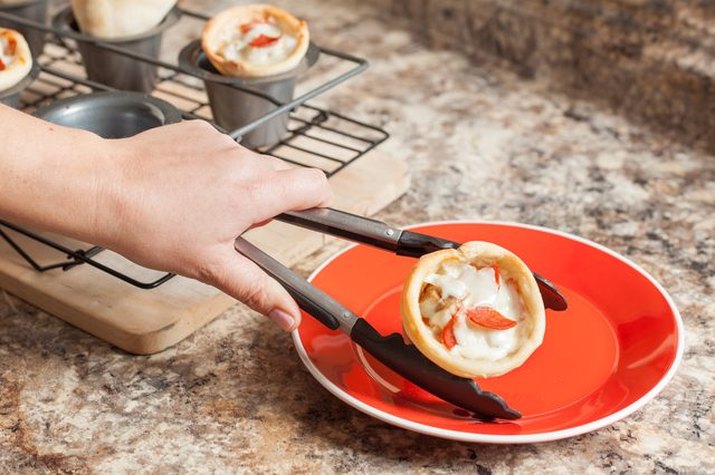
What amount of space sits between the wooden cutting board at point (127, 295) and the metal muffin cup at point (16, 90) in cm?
22

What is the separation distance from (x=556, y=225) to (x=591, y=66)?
1.62 feet

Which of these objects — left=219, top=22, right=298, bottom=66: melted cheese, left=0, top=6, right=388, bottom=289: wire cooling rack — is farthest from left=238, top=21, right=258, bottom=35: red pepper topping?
left=0, top=6, right=388, bottom=289: wire cooling rack

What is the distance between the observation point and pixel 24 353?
1.19 metres

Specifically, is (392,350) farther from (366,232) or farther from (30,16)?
(30,16)

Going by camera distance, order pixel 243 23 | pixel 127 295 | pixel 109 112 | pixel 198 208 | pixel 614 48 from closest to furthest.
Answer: pixel 198 208, pixel 127 295, pixel 109 112, pixel 243 23, pixel 614 48

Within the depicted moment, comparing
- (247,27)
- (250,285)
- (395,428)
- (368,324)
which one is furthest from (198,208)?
(247,27)

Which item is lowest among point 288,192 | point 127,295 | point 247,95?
point 127,295

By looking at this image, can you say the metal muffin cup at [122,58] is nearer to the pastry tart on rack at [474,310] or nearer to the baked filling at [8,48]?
the baked filling at [8,48]

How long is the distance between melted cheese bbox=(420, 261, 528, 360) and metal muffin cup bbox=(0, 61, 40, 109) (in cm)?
75

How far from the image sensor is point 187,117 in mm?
1529

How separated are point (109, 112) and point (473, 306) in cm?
64

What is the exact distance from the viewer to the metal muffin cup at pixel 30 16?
1775 millimetres

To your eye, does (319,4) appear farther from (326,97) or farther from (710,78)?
(710,78)

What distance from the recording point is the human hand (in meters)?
1.00
